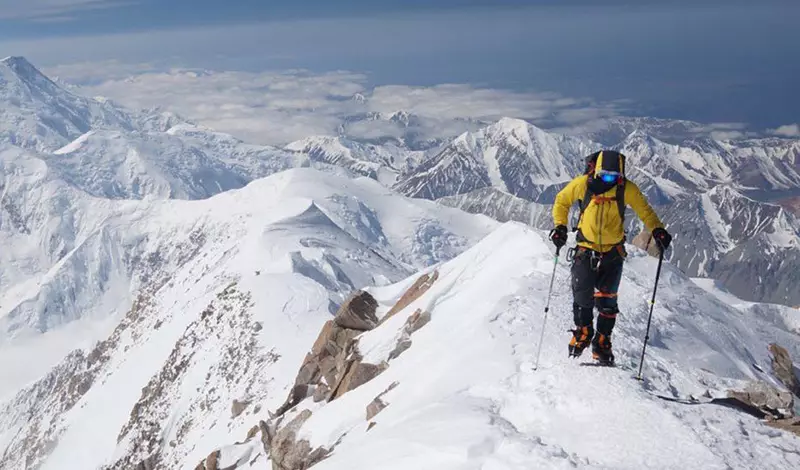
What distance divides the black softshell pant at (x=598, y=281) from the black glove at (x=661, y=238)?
37.1 inches

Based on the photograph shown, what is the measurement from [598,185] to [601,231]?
1.14 metres

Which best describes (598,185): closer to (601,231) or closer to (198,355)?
(601,231)

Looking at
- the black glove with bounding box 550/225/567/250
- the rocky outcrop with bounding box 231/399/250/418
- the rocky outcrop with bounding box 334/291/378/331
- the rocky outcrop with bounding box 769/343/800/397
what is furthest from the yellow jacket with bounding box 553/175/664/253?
the rocky outcrop with bounding box 231/399/250/418

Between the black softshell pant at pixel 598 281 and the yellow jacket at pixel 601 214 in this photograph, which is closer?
the yellow jacket at pixel 601 214

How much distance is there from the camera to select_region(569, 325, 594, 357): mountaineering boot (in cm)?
1692

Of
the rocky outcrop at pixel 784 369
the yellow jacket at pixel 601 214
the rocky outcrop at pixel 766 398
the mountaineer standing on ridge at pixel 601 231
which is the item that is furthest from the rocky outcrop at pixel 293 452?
the rocky outcrop at pixel 784 369

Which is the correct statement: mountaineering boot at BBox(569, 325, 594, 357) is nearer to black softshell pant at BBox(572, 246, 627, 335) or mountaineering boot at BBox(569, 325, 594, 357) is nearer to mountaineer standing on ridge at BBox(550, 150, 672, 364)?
mountaineer standing on ridge at BBox(550, 150, 672, 364)

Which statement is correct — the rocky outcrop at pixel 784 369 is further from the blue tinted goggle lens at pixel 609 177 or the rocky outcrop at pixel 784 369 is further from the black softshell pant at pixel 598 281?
the blue tinted goggle lens at pixel 609 177

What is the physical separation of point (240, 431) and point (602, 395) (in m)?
36.5

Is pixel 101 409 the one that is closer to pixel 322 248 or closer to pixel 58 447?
pixel 58 447

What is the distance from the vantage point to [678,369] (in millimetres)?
19562

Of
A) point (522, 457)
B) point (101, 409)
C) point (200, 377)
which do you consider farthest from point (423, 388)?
point (101, 409)

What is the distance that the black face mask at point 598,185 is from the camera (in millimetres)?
15438

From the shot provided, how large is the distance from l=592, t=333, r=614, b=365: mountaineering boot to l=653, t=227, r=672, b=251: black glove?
8.95ft
